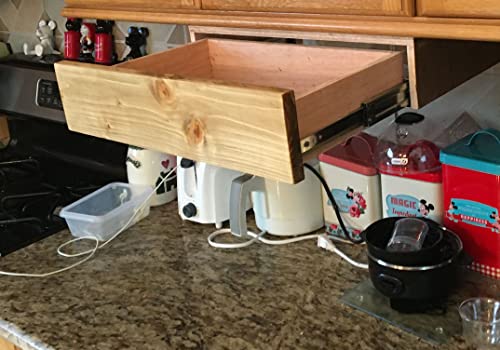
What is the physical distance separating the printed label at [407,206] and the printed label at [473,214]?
52 mm

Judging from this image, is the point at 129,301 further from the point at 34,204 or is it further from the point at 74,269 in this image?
the point at 34,204

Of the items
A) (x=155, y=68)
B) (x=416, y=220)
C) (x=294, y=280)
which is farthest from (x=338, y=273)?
(x=155, y=68)

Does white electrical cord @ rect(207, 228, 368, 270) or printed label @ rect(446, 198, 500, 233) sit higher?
printed label @ rect(446, 198, 500, 233)

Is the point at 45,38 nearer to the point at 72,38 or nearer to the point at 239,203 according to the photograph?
the point at 72,38

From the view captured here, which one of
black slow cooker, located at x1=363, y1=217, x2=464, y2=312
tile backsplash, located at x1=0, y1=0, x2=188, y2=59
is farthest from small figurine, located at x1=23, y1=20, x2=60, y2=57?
black slow cooker, located at x1=363, y1=217, x2=464, y2=312

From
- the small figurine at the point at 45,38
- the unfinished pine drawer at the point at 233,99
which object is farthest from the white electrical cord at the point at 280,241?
the small figurine at the point at 45,38

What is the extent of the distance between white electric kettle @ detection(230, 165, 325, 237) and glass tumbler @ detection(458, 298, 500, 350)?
42cm

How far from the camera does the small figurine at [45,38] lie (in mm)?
2256

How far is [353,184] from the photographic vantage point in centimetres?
140

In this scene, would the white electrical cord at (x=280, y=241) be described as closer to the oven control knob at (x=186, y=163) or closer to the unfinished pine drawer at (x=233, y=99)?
the oven control knob at (x=186, y=163)

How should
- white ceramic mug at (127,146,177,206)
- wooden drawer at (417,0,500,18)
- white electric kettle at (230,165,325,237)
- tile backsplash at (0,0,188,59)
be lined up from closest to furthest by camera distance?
wooden drawer at (417,0,500,18), white electric kettle at (230,165,325,237), white ceramic mug at (127,146,177,206), tile backsplash at (0,0,188,59)

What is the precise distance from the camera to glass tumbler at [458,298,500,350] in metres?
1.10

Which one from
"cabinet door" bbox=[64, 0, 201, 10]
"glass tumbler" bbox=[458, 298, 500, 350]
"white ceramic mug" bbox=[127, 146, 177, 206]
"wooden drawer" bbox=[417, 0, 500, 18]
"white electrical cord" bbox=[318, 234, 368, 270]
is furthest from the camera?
"white ceramic mug" bbox=[127, 146, 177, 206]

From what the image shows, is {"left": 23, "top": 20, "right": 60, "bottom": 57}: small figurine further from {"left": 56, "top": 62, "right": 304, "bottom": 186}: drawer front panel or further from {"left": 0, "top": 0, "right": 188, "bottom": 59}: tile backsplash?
{"left": 56, "top": 62, "right": 304, "bottom": 186}: drawer front panel
